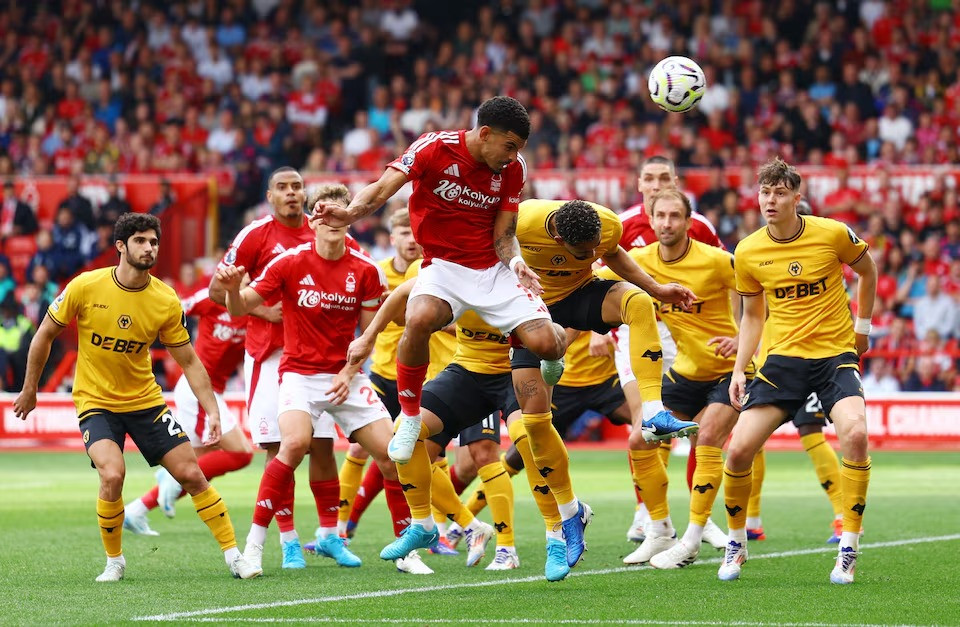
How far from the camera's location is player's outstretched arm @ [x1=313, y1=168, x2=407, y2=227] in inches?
299

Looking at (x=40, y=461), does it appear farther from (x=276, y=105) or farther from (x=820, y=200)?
(x=820, y=200)

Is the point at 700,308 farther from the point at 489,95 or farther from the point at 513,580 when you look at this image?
the point at 489,95

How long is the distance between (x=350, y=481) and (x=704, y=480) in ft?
9.87

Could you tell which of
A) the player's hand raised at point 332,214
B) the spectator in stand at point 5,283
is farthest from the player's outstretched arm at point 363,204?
the spectator in stand at point 5,283

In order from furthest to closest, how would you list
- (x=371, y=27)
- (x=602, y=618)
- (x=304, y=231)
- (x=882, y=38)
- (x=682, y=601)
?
(x=371, y=27) < (x=882, y=38) < (x=304, y=231) < (x=682, y=601) < (x=602, y=618)

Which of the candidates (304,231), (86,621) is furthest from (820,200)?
(86,621)

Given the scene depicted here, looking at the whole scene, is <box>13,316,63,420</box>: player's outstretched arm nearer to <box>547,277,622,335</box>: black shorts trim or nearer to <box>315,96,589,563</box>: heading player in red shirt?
<box>315,96,589,563</box>: heading player in red shirt

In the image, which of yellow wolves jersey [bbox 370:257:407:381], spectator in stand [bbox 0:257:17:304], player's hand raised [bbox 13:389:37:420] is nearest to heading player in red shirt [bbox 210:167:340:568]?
yellow wolves jersey [bbox 370:257:407:381]

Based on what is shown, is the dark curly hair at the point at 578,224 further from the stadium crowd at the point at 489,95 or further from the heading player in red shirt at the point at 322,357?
the stadium crowd at the point at 489,95

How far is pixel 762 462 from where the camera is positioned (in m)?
11.1

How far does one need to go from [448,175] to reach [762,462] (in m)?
4.17

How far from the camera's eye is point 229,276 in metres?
9.34

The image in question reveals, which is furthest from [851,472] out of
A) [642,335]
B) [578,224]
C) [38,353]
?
[38,353]

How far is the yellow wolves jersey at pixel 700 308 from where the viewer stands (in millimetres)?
10273
